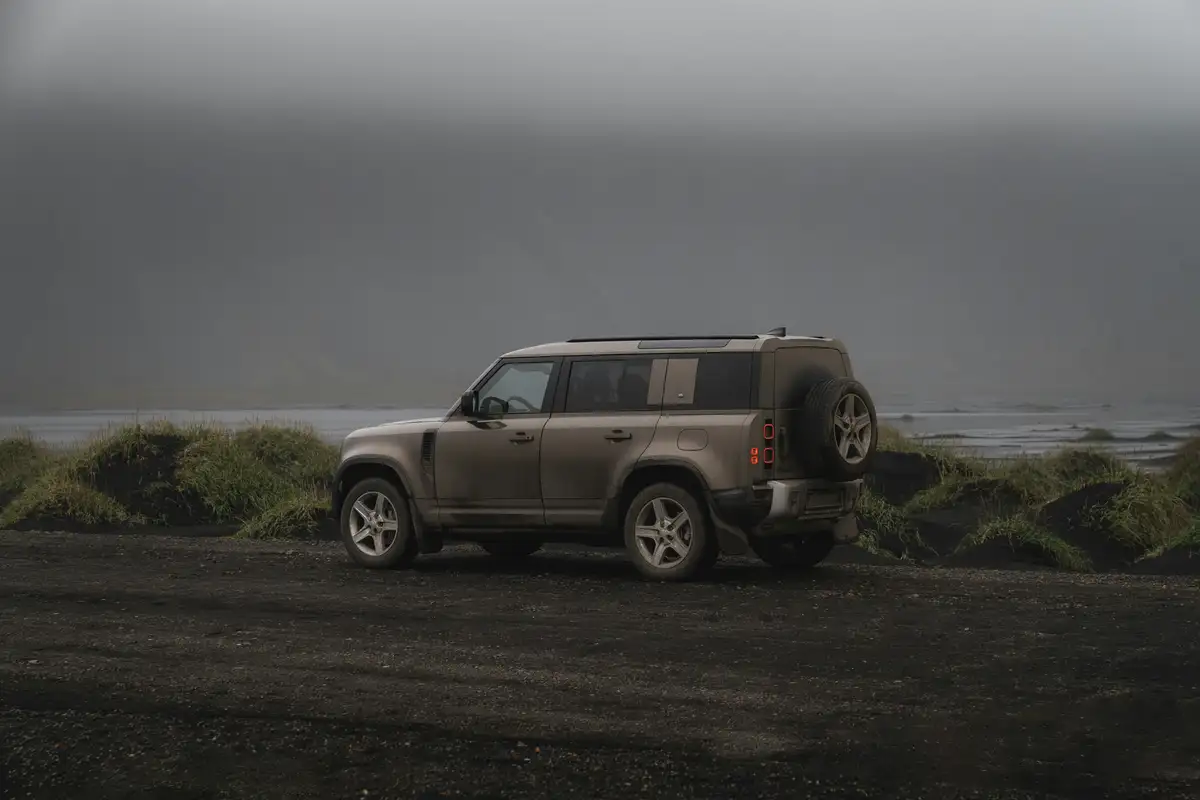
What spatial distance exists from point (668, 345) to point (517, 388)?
155 cm

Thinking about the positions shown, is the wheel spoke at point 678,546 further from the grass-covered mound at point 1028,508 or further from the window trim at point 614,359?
the grass-covered mound at point 1028,508

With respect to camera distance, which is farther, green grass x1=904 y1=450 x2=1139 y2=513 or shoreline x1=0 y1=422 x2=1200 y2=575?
green grass x1=904 y1=450 x2=1139 y2=513

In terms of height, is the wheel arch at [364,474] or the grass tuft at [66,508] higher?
the wheel arch at [364,474]

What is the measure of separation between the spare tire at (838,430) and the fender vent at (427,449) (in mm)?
3457

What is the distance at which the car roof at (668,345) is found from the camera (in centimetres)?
1328

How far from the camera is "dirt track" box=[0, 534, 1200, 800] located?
22.0 feet

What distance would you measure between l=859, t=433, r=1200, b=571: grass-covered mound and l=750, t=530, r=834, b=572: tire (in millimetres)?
3196

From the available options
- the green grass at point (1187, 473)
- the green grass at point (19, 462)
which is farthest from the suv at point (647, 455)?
the green grass at point (19, 462)

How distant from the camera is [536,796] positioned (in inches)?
250

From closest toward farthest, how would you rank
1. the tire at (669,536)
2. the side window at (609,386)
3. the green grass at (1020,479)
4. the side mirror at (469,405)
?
the tire at (669,536) < the side window at (609,386) < the side mirror at (469,405) < the green grass at (1020,479)

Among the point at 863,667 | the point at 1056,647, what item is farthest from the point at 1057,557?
the point at 863,667

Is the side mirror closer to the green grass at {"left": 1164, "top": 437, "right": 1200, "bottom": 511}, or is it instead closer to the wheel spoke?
the wheel spoke

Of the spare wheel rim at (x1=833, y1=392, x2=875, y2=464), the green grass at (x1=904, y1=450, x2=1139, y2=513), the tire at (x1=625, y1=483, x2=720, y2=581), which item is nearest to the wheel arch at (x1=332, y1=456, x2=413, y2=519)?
the tire at (x1=625, y1=483, x2=720, y2=581)

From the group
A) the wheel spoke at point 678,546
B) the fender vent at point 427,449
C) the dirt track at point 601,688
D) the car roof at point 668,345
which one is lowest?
the dirt track at point 601,688
